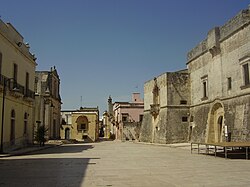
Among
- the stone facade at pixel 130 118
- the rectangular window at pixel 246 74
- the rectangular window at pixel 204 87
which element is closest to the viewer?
the rectangular window at pixel 246 74

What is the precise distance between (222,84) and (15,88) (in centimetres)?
1580

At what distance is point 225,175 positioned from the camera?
31.2 ft

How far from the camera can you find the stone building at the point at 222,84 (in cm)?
2195

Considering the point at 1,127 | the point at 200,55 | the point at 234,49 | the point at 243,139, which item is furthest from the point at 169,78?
the point at 1,127

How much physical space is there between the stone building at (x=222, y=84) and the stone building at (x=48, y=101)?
18257 mm

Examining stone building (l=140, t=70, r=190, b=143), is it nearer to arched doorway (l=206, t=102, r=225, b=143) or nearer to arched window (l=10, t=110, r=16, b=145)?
arched doorway (l=206, t=102, r=225, b=143)

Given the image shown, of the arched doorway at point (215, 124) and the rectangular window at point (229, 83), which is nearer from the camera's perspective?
the rectangular window at point (229, 83)

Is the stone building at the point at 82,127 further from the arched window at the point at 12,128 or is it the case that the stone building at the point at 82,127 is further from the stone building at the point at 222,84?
the arched window at the point at 12,128

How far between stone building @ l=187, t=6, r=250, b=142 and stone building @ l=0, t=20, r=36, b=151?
15084mm

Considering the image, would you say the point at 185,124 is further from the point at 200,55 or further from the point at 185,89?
the point at 200,55

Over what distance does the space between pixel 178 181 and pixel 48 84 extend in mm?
35393

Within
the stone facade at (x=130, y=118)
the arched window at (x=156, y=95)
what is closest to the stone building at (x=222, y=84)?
the arched window at (x=156, y=95)

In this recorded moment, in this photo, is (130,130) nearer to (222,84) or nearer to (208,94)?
(208,94)

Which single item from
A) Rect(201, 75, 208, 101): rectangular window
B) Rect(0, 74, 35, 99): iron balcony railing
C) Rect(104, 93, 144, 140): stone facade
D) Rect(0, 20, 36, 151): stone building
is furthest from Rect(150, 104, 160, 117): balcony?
Rect(104, 93, 144, 140): stone facade
